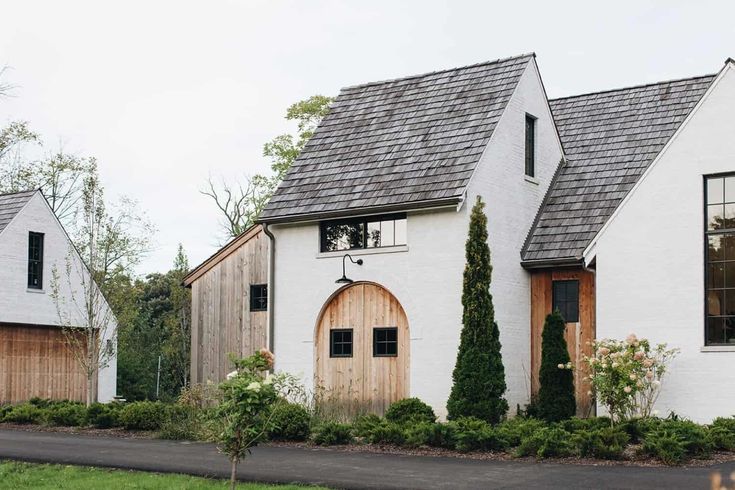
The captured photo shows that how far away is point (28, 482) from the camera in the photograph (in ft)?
48.8

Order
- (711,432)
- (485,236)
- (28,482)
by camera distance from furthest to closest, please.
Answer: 1. (485,236)
2. (711,432)
3. (28,482)

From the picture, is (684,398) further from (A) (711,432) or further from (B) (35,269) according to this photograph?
(B) (35,269)

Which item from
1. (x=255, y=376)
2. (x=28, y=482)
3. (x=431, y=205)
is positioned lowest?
(x=28, y=482)

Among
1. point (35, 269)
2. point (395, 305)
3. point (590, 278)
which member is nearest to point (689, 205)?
point (590, 278)

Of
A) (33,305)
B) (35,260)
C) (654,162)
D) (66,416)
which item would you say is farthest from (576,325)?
(35,260)

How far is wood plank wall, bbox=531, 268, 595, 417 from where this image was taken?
21766 mm

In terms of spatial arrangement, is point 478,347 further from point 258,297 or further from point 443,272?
point 258,297

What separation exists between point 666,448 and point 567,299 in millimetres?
7619

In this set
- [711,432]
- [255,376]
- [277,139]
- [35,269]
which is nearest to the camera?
[255,376]

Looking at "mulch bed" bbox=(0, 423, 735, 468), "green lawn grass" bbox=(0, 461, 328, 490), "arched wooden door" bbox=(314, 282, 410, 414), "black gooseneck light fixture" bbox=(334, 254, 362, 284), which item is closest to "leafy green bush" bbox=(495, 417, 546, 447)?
"mulch bed" bbox=(0, 423, 735, 468)

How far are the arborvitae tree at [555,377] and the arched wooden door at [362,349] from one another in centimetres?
306

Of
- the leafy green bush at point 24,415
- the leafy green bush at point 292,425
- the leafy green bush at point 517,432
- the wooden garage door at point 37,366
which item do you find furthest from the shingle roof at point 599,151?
the wooden garage door at point 37,366

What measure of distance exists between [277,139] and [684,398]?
87.4 feet

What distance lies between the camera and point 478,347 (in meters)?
20.4
